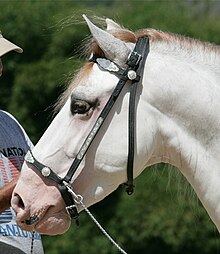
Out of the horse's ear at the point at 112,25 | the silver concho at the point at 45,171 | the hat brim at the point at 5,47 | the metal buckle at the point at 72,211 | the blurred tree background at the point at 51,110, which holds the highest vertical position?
the horse's ear at the point at 112,25

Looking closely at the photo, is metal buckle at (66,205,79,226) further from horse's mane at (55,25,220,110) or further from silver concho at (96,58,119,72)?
silver concho at (96,58,119,72)

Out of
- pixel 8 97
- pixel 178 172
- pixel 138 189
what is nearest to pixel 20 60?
pixel 8 97

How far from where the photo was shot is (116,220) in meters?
A: 9.09

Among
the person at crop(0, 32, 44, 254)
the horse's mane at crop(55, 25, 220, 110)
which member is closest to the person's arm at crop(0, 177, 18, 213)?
the person at crop(0, 32, 44, 254)

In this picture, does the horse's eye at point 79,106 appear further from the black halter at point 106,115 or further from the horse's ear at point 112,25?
the horse's ear at point 112,25

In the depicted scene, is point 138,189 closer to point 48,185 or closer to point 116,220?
point 116,220

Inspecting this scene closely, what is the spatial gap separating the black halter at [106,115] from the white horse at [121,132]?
0.07 ft

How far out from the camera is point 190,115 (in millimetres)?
3666

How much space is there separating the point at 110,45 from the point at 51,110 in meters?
5.19

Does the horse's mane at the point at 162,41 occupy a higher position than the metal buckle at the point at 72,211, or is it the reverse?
the horse's mane at the point at 162,41

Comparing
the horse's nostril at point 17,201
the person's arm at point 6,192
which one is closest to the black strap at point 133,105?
the horse's nostril at point 17,201

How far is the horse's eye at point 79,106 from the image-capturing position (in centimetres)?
366

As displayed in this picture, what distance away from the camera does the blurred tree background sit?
8.97 meters

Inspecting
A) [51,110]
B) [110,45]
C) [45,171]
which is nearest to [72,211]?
[45,171]
